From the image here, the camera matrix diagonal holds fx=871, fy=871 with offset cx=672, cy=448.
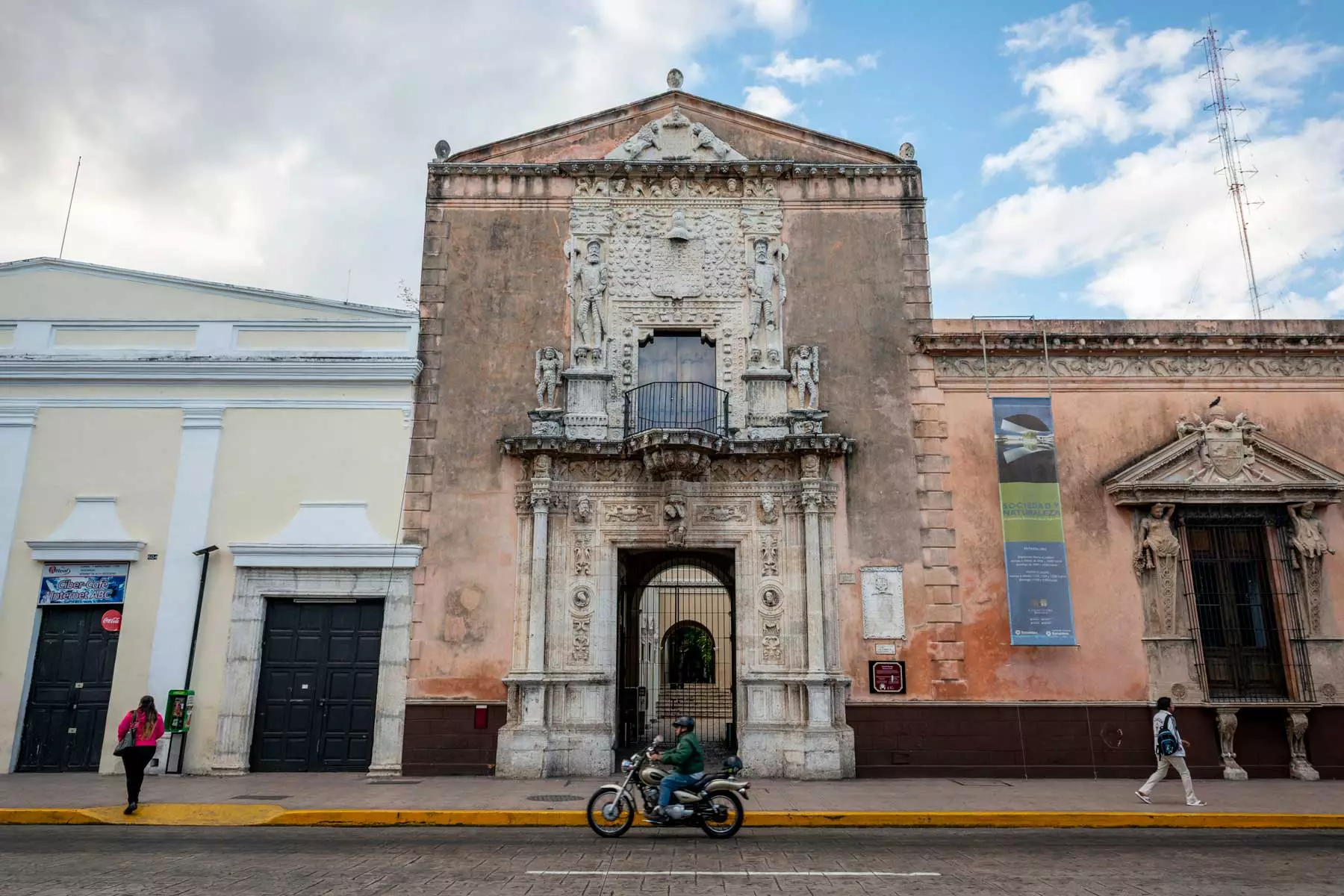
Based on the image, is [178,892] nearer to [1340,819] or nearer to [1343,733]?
[1340,819]

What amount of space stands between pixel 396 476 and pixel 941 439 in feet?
31.5


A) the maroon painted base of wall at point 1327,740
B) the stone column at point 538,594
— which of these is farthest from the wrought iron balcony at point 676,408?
the maroon painted base of wall at point 1327,740

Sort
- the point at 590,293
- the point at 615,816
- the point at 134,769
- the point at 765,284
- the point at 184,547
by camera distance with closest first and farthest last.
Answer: the point at 615,816
the point at 134,769
the point at 184,547
the point at 590,293
the point at 765,284

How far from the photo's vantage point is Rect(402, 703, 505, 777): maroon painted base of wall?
13977 mm

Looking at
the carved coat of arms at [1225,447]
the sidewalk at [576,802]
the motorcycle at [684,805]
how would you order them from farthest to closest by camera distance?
the carved coat of arms at [1225,447]
the sidewalk at [576,802]
the motorcycle at [684,805]

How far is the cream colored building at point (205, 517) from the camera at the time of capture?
14.1 meters

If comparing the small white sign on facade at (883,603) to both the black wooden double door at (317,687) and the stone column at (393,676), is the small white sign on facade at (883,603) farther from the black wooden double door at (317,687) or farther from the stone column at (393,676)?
the black wooden double door at (317,687)

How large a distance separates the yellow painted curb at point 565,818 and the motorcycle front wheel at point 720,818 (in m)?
1.00

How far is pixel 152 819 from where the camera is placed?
1035cm

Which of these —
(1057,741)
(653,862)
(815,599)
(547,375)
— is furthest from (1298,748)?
(547,375)

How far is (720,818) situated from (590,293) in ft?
31.9

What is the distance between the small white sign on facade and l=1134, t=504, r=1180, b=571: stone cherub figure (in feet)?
13.4

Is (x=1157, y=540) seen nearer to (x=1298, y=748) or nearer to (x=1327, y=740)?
(x=1298, y=748)

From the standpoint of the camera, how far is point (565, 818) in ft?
33.9
